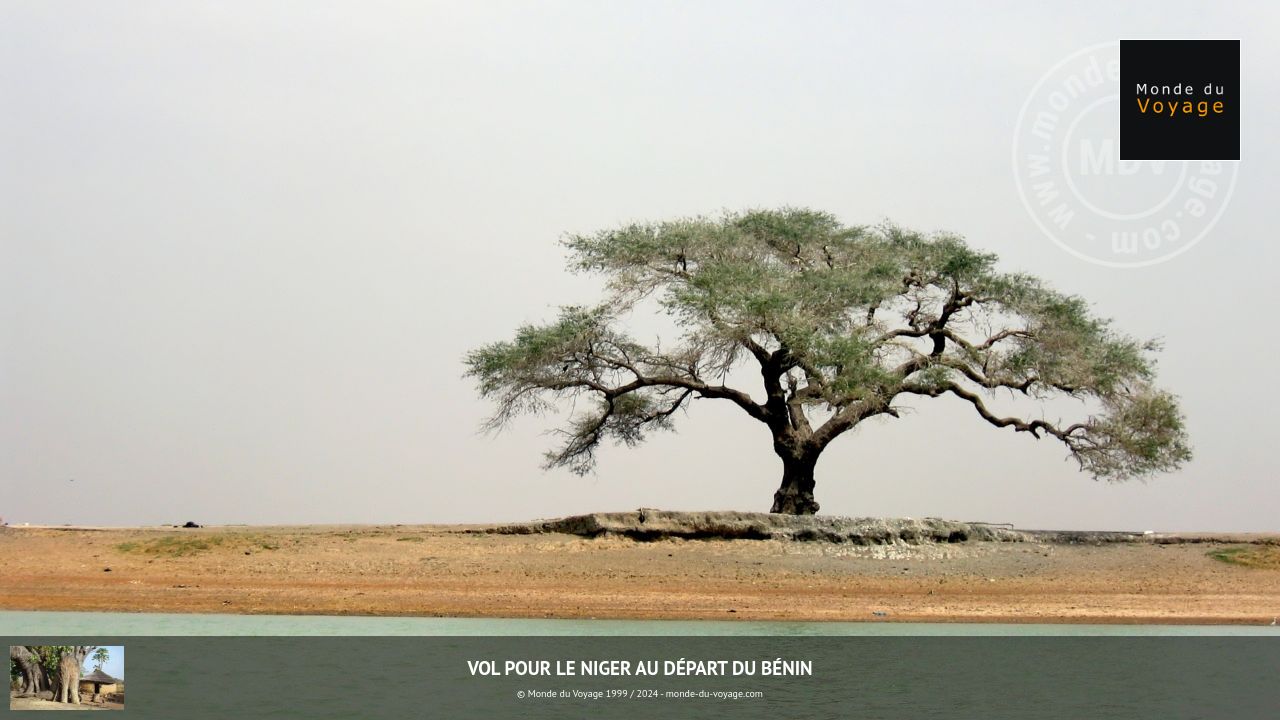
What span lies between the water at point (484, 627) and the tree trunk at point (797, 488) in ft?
29.4

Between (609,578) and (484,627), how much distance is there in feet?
14.0

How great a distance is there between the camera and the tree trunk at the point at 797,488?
98.1 ft

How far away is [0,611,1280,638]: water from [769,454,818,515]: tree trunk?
29.4 feet

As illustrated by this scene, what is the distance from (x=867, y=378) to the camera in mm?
28609

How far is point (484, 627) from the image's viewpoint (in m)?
19.8

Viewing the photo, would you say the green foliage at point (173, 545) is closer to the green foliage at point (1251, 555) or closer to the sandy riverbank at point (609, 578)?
the sandy riverbank at point (609, 578)

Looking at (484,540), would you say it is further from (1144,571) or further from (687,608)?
(1144,571)
